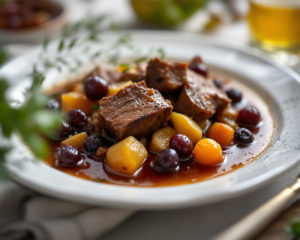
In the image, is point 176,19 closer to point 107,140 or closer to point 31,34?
point 31,34

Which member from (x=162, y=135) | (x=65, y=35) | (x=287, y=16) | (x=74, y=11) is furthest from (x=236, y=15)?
(x=162, y=135)

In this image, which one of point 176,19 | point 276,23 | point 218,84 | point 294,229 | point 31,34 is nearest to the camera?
point 294,229

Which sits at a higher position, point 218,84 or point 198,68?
point 198,68

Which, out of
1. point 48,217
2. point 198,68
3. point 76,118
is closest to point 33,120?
point 48,217

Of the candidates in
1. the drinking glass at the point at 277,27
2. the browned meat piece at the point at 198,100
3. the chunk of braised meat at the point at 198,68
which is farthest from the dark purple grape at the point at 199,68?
the drinking glass at the point at 277,27

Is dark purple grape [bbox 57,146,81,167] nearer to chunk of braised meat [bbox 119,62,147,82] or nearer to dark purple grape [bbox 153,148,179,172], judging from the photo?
dark purple grape [bbox 153,148,179,172]

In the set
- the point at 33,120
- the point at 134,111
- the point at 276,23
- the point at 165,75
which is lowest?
the point at 134,111
